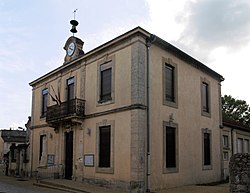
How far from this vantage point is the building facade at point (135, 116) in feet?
45.2

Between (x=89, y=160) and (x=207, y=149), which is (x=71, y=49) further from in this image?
(x=207, y=149)

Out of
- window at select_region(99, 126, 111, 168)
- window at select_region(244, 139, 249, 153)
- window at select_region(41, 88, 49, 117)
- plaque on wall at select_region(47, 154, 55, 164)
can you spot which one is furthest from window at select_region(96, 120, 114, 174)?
window at select_region(244, 139, 249, 153)

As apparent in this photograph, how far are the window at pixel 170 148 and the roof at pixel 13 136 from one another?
51672mm

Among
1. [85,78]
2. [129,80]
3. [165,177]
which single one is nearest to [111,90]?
[129,80]

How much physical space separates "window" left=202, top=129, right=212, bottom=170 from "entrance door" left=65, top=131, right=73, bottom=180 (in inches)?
296

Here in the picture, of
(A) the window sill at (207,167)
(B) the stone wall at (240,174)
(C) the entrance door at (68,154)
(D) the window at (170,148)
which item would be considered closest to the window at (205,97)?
(A) the window sill at (207,167)

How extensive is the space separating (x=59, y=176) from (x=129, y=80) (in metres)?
7.84

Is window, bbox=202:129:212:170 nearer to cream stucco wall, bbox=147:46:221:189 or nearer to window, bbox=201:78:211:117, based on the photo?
cream stucco wall, bbox=147:46:221:189

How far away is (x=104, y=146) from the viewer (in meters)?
15.2

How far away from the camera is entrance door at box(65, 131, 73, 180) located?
697 inches

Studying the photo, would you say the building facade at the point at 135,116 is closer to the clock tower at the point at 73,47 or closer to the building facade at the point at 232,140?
the clock tower at the point at 73,47

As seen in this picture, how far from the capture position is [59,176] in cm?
1825

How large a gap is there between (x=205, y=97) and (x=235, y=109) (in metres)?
21.2

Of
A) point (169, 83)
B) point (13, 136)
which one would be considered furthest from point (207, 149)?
point (13, 136)
